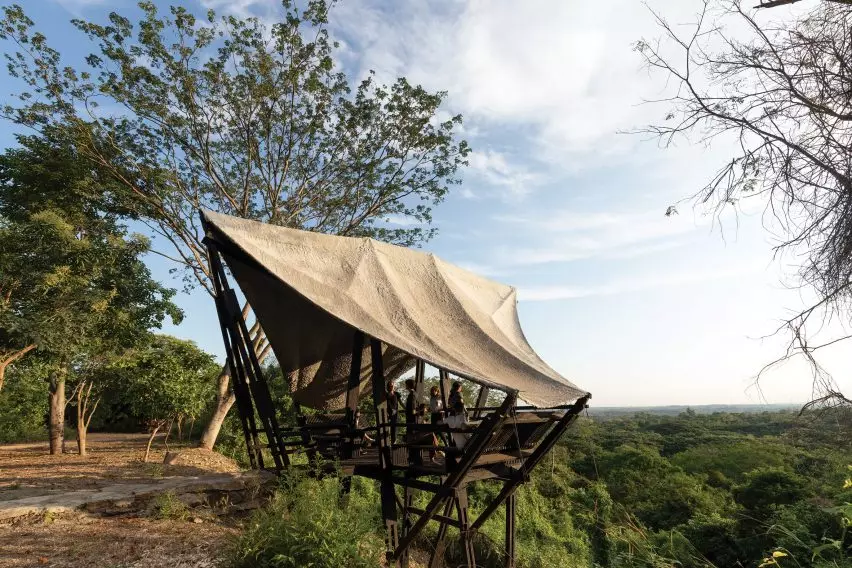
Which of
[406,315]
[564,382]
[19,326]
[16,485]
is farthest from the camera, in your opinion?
[19,326]

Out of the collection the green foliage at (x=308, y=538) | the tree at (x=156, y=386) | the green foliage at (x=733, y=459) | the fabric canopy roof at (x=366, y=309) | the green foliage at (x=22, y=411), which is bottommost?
the green foliage at (x=733, y=459)

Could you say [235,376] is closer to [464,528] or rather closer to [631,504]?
[464,528]

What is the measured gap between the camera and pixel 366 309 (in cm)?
692

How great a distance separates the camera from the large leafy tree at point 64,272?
11.7 meters

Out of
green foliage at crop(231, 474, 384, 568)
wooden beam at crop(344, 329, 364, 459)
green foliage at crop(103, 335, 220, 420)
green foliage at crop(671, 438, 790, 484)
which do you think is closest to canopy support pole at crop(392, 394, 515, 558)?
green foliage at crop(231, 474, 384, 568)

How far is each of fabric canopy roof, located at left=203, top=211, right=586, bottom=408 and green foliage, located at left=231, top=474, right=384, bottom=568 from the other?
2.02 metres

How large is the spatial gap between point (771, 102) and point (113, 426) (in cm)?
3339

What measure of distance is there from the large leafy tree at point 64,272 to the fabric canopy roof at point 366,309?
6834 millimetres

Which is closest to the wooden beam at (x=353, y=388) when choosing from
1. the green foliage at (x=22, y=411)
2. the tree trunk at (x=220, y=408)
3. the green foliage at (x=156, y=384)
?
the green foliage at (x=156, y=384)

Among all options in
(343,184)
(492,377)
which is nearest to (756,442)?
(343,184)

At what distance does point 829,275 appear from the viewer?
5488 mm

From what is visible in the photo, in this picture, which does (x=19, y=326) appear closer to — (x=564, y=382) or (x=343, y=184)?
(x=343, y=184)

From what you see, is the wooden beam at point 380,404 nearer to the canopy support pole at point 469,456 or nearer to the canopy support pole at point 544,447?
the canopy support pole at point 469,456

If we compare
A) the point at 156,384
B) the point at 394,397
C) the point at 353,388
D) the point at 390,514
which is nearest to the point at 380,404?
the point at 353,388
